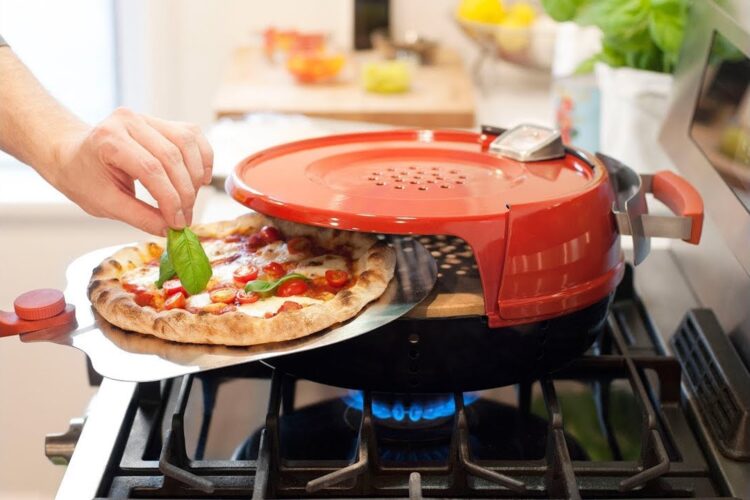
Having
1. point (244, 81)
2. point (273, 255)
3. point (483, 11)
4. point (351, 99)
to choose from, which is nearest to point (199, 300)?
point (273, 255)

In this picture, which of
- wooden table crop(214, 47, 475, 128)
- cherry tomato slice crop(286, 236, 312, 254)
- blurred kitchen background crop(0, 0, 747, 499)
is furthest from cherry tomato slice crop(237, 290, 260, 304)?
wooden table crop(214, 47, 475, 128)

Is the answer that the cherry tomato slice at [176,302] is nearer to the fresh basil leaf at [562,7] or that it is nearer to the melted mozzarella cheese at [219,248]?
the melted mozzarella cheese at [219,248]

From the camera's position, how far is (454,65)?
8.40 ft

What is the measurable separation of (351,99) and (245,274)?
1326mm

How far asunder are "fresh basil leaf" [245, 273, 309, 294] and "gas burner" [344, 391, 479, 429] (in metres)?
0.16

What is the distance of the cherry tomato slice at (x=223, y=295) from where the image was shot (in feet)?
2.81

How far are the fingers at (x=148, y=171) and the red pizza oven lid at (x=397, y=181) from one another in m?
0.07

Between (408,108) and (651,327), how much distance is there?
1120 millimetres

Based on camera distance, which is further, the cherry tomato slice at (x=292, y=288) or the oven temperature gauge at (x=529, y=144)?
the oven temperature gauge at (x=529, y=144)

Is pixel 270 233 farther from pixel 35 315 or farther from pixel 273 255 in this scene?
pixel 35 315

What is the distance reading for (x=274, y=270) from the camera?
0.91 meters

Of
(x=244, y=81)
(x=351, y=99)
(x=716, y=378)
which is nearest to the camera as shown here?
(x=716, y=378)

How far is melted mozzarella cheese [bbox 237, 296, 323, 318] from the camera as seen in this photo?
2.76 ft

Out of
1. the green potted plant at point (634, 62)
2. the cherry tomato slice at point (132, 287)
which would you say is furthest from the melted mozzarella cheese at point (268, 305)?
the green potted plant at point (634, 62)
